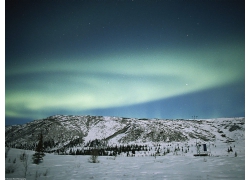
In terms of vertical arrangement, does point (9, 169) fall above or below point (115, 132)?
below

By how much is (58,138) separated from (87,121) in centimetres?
2278

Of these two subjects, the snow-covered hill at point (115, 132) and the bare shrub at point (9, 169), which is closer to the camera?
the bare shrub at point (9, 169)

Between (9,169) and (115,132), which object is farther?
(115,132)

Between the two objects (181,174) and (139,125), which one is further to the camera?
(139,125)

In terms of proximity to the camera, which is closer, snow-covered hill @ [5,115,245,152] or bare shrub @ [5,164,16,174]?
bare shrub @ [5,164,16,174]

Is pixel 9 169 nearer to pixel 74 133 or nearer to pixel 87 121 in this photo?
pixel 74 133
